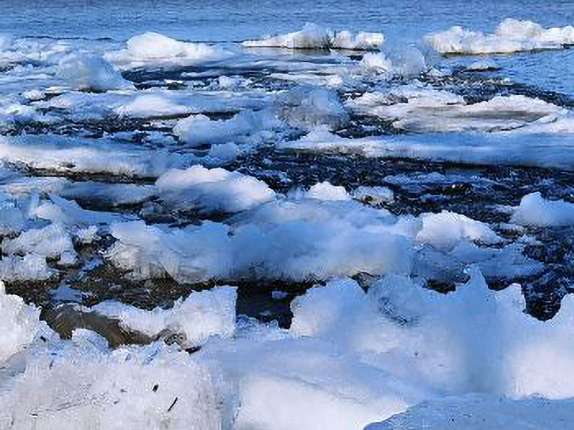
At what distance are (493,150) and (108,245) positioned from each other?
3.62m

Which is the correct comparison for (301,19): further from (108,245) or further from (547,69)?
(108,245)

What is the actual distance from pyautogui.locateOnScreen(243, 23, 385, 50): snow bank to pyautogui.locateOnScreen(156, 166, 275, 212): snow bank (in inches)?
472

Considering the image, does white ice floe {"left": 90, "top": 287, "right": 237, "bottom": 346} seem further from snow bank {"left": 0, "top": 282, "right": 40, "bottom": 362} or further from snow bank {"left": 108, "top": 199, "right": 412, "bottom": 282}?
snow bank {"left": 108, "top": 199, "right": 412, "bottom": 282}

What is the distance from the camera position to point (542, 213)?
477 cm

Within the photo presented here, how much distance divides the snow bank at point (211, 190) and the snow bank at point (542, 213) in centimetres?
155

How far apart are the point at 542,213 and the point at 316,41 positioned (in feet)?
42.7

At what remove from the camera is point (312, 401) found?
2.12 m

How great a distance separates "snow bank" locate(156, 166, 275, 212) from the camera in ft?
16.9

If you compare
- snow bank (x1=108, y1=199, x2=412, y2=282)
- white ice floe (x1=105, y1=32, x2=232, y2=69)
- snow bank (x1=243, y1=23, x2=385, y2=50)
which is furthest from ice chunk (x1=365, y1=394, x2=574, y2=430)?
snow bank (x1=243, y1=23, x2=385, y2=50)

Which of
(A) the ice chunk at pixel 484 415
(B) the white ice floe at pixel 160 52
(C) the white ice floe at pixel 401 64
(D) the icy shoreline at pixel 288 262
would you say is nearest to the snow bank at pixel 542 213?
(D) the icy shoreline at pixel 288 262

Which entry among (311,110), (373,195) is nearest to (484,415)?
(373,195)

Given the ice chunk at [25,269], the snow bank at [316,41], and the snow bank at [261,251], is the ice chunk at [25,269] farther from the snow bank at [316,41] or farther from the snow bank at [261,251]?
the snow bank at [316,41]

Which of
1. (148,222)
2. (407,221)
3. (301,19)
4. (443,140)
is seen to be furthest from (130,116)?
(301,19)

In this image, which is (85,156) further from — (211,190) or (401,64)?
(401,64)
